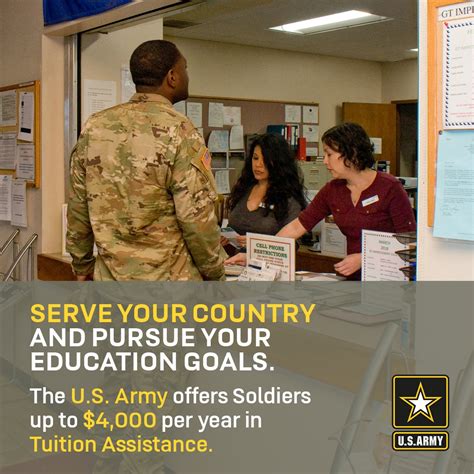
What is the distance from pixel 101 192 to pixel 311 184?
3770 mm

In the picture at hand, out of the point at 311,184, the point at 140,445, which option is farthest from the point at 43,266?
the point at 311,184

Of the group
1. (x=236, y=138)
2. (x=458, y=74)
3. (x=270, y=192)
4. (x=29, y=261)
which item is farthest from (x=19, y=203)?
(x=236, y=138)

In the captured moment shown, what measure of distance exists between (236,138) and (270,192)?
378 centimetres

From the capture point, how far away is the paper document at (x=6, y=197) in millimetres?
3865

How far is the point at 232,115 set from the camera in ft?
24.2

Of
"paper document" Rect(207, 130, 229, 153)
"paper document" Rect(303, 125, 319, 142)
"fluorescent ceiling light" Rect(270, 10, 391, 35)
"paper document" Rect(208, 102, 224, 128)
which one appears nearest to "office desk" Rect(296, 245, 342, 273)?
"fluorescent ceiling light" Rect(270, 10, 391, 35)

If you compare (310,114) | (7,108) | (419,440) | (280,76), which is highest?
(280,76)

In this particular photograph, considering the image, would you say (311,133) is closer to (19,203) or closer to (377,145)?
(377,145)

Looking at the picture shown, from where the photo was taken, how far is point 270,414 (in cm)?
218

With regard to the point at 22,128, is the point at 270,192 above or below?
below

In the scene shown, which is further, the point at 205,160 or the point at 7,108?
the point at 7,108

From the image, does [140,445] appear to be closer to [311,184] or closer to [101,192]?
[101,192]

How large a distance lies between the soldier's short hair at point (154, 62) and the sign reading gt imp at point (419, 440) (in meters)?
1.34

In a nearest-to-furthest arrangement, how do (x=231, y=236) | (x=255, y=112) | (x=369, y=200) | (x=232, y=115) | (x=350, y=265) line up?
1. (x=350, y=265)
2. (x=369, y=200)
3. (x=231, y=236)
4. (x=232, y=115)
5. (x=255, y=112)
